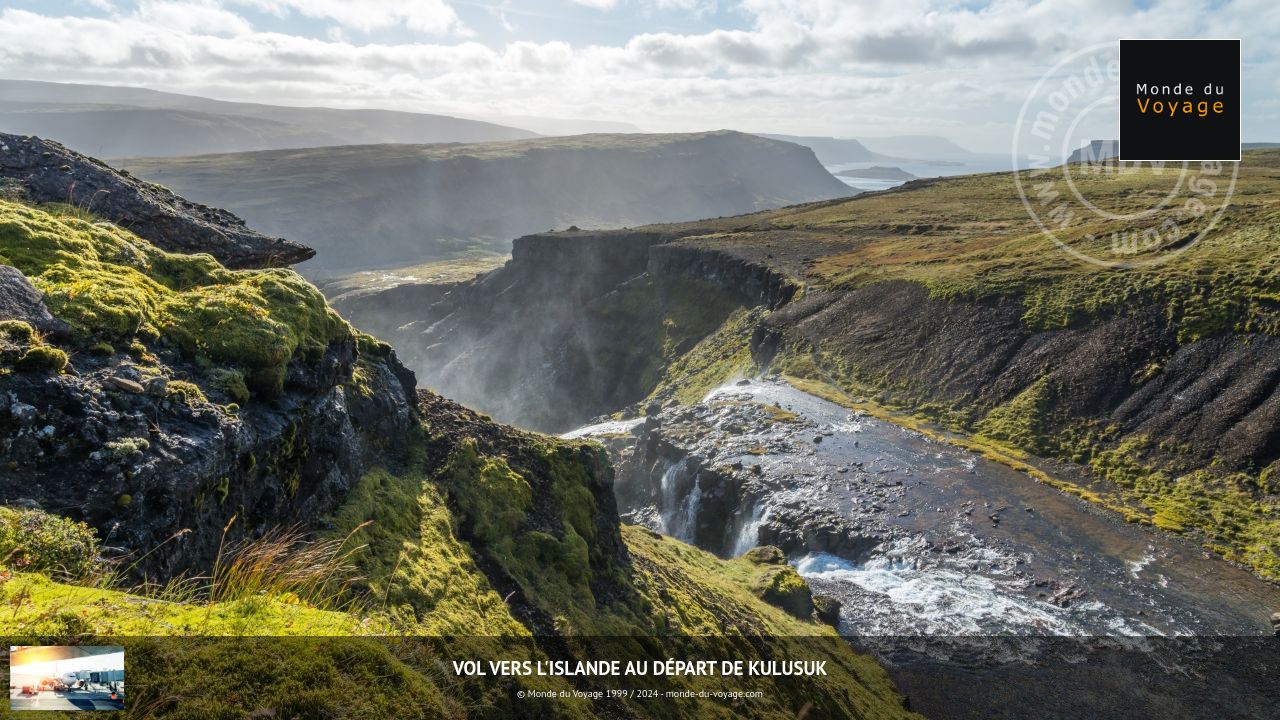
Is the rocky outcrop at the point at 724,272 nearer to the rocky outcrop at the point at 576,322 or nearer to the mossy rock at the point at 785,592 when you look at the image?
the rocky outcrop at the point at 576,322

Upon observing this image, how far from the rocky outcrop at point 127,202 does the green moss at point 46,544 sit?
7754mm

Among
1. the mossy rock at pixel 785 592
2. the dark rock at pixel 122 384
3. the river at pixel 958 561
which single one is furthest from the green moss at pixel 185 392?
the river at pixel 958 561

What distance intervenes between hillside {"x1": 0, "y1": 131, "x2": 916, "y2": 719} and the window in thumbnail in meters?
0.14

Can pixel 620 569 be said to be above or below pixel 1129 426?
above

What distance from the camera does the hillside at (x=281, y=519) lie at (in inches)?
194

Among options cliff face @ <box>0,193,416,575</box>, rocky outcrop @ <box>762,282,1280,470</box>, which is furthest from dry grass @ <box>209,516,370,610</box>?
rocky outcrop @ <box>762,282,1280,470</box>

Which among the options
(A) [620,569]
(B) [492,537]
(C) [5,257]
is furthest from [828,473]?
(C) [5,257]

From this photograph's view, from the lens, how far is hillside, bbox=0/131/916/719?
4.93m

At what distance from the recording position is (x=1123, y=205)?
234 ft

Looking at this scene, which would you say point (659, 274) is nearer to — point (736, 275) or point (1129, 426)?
point (736, 275)

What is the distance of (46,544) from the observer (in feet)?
17.6

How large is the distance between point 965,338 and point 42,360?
1993 inches

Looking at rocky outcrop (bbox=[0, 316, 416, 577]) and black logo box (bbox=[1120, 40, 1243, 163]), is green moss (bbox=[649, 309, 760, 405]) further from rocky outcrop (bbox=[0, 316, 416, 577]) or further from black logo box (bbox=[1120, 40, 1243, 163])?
rocky outcrop (bbox=[0, 316, 416, 577])

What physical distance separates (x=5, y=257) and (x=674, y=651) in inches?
458
